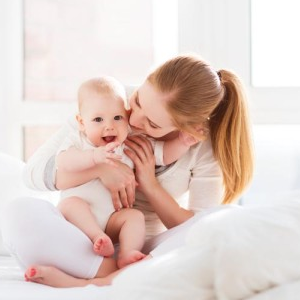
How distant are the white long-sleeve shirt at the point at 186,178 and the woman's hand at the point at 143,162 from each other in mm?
66

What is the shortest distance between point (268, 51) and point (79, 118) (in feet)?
4.87

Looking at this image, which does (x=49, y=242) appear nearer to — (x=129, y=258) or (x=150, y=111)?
(x=129, y=258)

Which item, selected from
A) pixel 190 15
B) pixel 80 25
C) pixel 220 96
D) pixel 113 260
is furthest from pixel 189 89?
pixel 80 25

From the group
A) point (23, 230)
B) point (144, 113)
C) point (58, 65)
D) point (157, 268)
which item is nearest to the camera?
point (157, 268)

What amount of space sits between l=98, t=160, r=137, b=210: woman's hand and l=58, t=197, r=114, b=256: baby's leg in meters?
0.08

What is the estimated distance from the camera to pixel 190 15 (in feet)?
10.4

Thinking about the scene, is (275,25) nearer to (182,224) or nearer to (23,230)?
(182,224)

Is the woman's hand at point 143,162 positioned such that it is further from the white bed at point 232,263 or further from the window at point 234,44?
the window at point 234,44

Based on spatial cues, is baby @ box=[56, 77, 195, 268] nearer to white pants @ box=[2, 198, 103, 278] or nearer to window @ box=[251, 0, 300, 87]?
white pants @ box=[2, 198, 103, 278]

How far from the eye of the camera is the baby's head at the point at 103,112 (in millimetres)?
1894

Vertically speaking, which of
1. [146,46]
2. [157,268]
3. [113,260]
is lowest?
[113,260]

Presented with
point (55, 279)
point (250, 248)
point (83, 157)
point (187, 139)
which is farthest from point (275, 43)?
point (250, 248)

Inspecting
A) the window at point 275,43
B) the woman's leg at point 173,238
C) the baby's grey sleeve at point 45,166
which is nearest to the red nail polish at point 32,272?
the woman's leg at point 173,238

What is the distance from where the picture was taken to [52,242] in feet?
5.74
